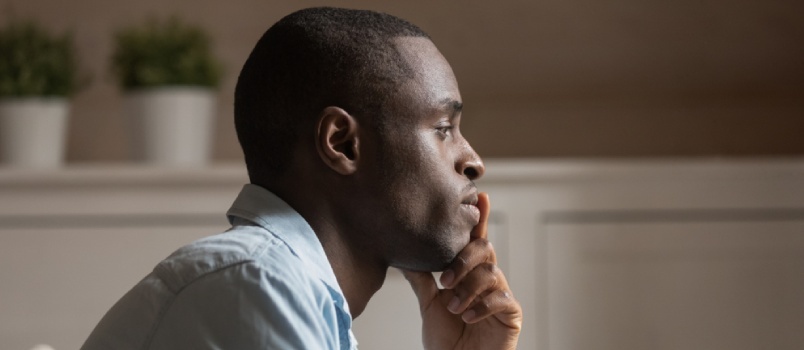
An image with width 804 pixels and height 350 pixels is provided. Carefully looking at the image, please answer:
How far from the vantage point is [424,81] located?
998 mm

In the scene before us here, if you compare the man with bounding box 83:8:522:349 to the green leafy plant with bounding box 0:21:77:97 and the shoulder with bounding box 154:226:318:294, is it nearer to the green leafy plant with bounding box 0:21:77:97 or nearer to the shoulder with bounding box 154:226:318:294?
the shoulder with bounding box 154:226:318:294

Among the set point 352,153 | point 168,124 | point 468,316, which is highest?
point 352,153

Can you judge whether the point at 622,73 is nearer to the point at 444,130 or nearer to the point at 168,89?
the point at 168,89

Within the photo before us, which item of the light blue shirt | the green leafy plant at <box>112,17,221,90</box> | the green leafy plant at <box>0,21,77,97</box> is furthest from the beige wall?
the light blue shirt

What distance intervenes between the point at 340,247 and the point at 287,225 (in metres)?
0.07

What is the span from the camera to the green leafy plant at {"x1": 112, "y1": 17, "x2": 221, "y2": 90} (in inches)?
86.8

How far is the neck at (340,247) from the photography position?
→ 38.4 inches

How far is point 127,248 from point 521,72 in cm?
93

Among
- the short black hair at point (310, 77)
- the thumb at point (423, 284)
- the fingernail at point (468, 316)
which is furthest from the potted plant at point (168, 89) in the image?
the short black hair at point (310, 77)

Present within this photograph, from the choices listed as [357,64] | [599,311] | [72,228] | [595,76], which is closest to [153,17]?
[72,228]

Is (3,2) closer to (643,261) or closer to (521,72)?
(521,72)

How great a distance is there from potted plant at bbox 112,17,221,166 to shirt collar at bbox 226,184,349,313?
1.20m

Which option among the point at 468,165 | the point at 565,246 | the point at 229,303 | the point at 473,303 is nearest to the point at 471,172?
the point at 468,165

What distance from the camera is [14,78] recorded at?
2250mm
